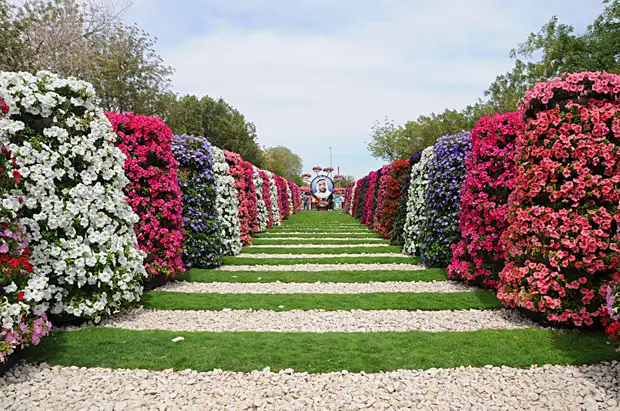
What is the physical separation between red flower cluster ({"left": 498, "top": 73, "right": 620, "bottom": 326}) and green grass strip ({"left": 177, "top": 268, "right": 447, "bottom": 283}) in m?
2.82

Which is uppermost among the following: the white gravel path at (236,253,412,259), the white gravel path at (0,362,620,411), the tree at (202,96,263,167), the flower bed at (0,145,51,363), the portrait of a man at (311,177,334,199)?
the tree at (202,96,263,167)

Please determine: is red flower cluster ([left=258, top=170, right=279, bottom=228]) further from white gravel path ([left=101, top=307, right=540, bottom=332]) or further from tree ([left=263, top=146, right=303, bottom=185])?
tree ([left=263, top=146, right=303, bottom=185])

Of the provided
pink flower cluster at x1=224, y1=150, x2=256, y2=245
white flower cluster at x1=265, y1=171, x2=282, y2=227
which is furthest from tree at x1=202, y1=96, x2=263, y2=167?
pink flower cluster at x1=224, y1=150, x2=256, y2=245

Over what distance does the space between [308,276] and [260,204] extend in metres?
8.54

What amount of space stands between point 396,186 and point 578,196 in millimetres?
8105

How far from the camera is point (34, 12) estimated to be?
1927 centimetres

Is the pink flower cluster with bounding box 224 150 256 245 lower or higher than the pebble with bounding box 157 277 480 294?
higher

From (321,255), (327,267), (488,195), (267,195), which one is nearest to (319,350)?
(488,195)

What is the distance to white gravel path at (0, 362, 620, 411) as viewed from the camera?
→ 10.2ft

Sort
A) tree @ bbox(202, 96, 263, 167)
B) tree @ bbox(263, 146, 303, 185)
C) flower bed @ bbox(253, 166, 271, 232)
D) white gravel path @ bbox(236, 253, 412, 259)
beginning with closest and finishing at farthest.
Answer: white gravel path @ bbox(236, 253, 412, 259), flower bed @ bbox(253, 166, 271, 232), tree @ bbox(202, 96, 263, 167), tree @ bbox(263, 146, 303, 185)

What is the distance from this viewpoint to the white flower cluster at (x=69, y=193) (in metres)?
4.34

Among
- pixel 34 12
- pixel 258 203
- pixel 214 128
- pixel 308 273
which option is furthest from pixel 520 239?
pixel 214 128

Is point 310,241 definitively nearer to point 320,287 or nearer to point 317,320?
point 320,287

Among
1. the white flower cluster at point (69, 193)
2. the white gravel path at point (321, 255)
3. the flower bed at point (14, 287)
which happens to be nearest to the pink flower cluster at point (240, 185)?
the white gravel path at point (321, 255)
